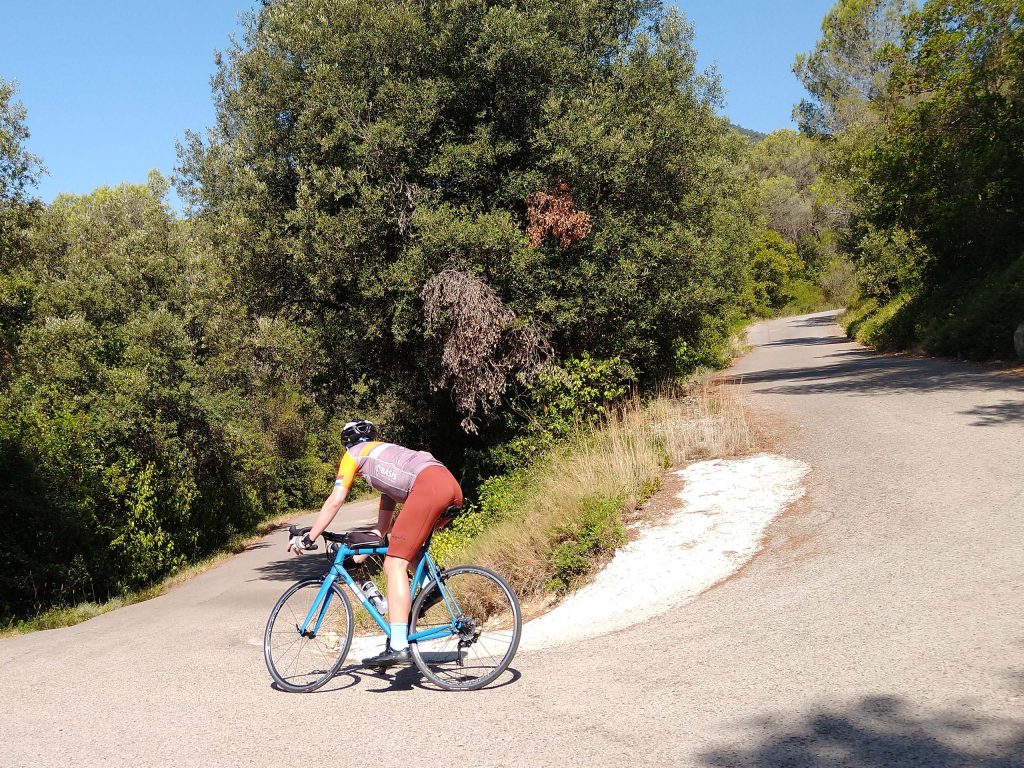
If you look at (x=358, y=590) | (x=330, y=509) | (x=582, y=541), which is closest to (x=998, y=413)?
(x=582, y=541)

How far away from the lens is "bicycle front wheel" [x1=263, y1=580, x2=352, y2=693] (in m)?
5.99

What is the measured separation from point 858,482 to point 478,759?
5.98 m

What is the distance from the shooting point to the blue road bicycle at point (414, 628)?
5.63 metres

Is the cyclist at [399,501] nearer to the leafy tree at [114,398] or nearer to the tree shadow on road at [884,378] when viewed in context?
the tree shadow on road at [884,378]

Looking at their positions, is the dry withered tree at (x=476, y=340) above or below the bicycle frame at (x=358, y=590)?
above

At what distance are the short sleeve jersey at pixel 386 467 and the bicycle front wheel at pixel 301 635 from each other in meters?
0.96

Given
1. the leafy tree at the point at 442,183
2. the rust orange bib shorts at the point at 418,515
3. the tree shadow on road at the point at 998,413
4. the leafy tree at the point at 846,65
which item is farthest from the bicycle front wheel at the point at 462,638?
the leafy tree at the point at 846,65

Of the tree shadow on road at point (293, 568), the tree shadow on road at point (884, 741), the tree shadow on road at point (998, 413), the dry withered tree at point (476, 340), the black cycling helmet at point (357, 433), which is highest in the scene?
the dry withered tree at point (476, 340)

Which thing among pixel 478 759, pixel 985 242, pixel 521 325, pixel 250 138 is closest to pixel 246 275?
pixel 250 138

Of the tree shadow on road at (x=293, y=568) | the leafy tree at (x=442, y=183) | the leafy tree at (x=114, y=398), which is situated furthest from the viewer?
the leafy tree at (x=114, y=398)

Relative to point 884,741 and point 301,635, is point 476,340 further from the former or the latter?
point 884,741

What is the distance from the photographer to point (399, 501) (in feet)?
19.1

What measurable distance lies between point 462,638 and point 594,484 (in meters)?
3.62

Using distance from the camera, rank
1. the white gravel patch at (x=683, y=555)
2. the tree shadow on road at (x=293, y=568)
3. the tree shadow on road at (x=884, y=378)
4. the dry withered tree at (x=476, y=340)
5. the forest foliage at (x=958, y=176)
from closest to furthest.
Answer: the white gravel patch at (x=683, y=555) → the dry withered tree at (x=476, y=340) → the tree shadow on road at (x=884, y=378) → the tree shadow on road at (x=293, y=568) → the forest foliage at (x=958, y=176)
